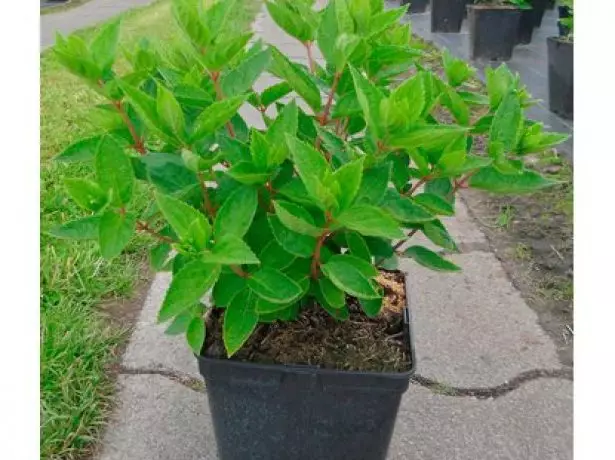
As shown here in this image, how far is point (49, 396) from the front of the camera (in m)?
1.75

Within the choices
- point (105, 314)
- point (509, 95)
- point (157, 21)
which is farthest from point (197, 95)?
point (157, 21)

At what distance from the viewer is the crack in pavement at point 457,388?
6.18ft

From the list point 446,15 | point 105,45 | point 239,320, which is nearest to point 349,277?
point 239,320

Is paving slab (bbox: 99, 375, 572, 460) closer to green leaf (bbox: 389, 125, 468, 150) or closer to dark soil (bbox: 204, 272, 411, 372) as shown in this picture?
dark soil (bbox: 204, 272, 411, 372)

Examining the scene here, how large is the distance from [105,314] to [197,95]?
1.22 meters

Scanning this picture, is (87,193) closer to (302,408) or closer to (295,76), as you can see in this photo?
(295,76)

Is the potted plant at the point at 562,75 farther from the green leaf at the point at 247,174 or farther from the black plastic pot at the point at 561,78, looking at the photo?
the green leaf at the point at 247,174

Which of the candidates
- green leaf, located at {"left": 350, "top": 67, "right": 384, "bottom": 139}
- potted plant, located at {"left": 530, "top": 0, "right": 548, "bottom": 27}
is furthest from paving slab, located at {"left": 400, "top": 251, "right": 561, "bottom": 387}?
potted plant, located at {"left": 530, "top": 0, "right": 548, "bottom": 27}

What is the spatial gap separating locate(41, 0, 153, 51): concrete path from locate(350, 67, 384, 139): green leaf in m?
6.11

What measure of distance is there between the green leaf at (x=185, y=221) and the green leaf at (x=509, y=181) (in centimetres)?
51

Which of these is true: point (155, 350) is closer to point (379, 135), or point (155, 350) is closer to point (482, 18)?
point (379, 135)

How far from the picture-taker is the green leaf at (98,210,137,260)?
1.01 meters

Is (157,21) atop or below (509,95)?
below

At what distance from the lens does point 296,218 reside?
100cm
